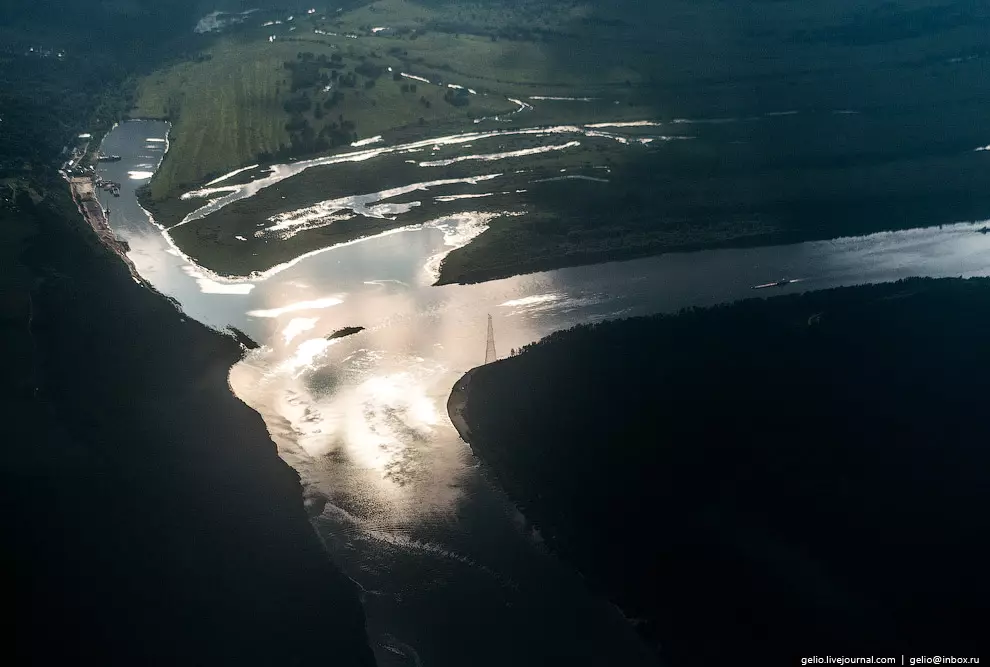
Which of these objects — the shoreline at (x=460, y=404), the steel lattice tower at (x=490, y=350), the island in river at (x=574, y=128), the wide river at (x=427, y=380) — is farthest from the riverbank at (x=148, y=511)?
the island in river at (x=574, y=128)

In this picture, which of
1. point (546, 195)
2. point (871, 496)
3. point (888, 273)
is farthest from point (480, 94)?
point (871, 496)

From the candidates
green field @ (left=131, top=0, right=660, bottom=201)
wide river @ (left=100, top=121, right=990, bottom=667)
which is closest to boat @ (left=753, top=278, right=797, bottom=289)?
wide river @ (left=100, top=121, right=990, bottom=667)

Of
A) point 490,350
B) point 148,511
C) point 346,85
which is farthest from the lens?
point 346,85

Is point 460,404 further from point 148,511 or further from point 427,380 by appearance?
point 148,511

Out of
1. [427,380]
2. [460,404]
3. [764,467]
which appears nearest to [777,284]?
[427,380]

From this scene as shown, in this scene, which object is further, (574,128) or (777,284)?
(574,128)

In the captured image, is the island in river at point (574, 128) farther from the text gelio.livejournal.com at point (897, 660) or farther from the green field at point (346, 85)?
the text gelio.livejournal.com at point (897, 660)
